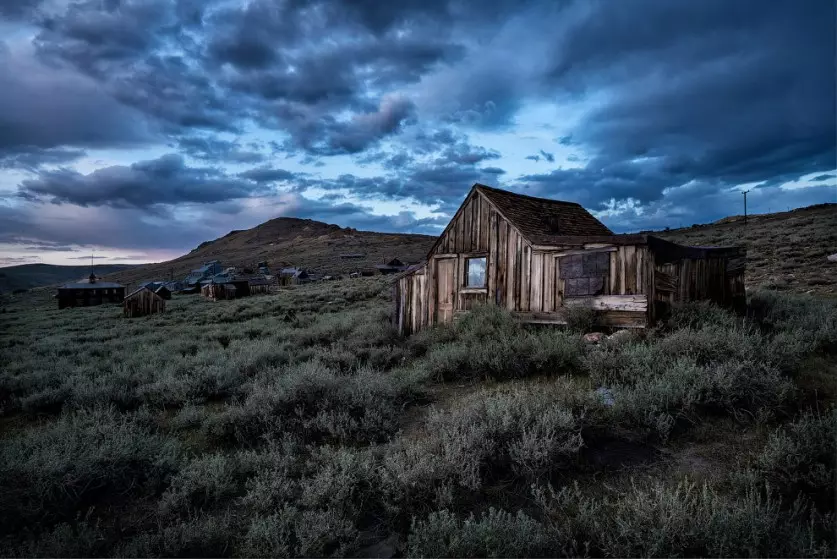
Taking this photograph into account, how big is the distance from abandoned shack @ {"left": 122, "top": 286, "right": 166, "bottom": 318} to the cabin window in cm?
2420

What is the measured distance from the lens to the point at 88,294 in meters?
41.5

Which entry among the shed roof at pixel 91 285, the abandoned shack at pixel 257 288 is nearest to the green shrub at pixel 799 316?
the abandoned shack at pixel 257 288

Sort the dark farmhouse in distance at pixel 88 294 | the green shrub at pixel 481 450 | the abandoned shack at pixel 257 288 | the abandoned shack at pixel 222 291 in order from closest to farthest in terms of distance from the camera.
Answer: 1. the green shrub at pixel 481 450
2. the abandoned shack at pixel 222 291
3. the dark farmhouse in distance at pixel 88 294
4. the abandoned shack at pixel 257 288

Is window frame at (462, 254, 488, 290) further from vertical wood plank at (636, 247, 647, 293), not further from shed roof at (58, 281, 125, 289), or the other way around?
shed roof at (58, 281, 125, 289)

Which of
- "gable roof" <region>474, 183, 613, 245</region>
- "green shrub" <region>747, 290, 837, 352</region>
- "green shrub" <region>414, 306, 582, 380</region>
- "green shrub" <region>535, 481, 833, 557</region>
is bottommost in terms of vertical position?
"green shrub" <region>535, 481, 833, 557</region>

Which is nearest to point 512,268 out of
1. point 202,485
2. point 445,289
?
point 445,289

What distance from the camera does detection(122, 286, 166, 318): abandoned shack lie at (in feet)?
88.9

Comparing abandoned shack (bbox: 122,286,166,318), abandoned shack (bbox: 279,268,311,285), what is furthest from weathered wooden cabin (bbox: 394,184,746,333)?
abandoned shack (bbox: 279,268,311,285)

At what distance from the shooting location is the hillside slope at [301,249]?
7819cm

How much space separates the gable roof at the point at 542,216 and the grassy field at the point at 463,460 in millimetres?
4111

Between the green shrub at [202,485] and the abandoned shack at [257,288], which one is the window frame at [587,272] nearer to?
the green shrub at [202,485]

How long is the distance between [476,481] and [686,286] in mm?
9480

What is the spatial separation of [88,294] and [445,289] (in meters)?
44.3

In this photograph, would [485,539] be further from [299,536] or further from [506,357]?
[506,357]
